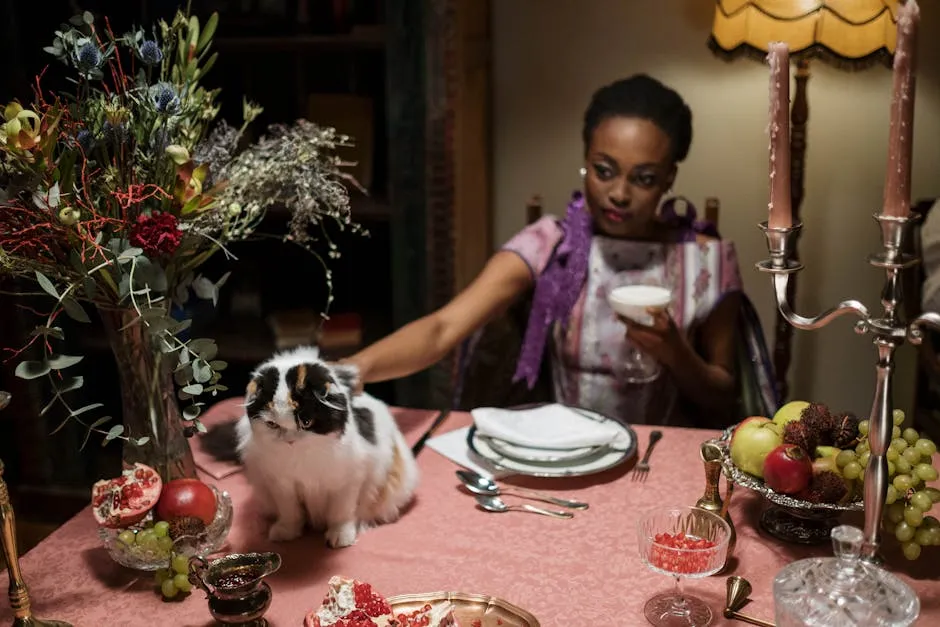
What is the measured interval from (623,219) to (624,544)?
0.94m

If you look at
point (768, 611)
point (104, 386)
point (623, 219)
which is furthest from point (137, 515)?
point (104, 386)

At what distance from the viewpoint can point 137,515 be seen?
1.07m

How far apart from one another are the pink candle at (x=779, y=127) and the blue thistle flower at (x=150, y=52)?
0.69m

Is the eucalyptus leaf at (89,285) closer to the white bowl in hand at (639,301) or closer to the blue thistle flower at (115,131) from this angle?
the blue thistle flower at (115,131)

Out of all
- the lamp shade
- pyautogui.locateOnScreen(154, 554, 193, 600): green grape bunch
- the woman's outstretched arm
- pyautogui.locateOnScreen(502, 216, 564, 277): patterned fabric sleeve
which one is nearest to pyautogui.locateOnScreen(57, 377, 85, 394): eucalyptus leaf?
pyautogui.locateOnScreen(154, 554, 193, 600): green grape bunch

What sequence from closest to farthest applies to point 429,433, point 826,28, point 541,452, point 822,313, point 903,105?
point 903,105 < point 822,313 < point 541,452 < point 429,433 < point 826,28

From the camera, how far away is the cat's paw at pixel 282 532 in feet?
3.83

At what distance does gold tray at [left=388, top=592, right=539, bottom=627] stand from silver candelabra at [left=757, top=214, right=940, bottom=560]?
37 cm

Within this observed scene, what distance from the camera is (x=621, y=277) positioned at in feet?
6.40

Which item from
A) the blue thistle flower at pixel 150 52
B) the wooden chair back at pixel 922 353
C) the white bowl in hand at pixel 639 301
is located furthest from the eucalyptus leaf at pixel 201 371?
the wooden chair back at pixel 922 353

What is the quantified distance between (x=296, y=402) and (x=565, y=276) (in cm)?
101

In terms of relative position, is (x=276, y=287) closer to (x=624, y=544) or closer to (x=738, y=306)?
(x=738, y=306)

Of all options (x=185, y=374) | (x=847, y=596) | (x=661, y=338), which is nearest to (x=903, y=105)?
(x=847, y=596)

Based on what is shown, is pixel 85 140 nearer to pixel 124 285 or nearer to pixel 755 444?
pixel 124 285
